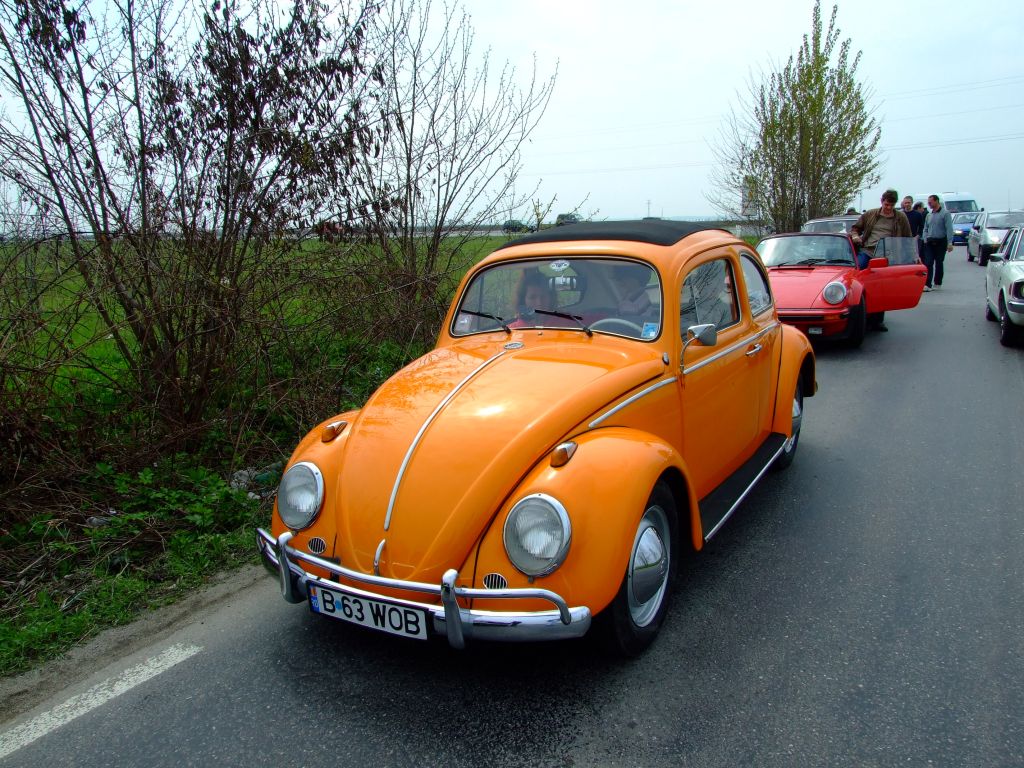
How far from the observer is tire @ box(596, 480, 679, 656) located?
9.36 feet

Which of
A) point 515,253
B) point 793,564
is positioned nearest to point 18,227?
point 515,253

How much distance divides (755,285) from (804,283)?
527 cm

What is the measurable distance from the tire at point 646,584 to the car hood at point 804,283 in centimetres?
690

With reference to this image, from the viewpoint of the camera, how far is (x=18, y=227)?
4770 millimetres

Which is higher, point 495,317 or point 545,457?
point 495,317

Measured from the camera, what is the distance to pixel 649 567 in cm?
300

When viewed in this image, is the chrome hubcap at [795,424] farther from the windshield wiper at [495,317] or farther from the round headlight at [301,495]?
the round headlight at [301,495]

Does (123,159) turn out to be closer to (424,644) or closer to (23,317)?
(23,317)

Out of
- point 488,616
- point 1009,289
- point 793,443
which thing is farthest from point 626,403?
point 1009,289

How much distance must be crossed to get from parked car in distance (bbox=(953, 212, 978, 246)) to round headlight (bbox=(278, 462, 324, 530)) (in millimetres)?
36022

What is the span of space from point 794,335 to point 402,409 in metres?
3.50

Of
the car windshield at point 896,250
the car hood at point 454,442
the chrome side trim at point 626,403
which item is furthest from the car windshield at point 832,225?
the car hood at point 454,442

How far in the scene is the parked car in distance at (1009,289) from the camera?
8984 mm

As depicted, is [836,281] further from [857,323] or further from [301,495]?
[301,495]
